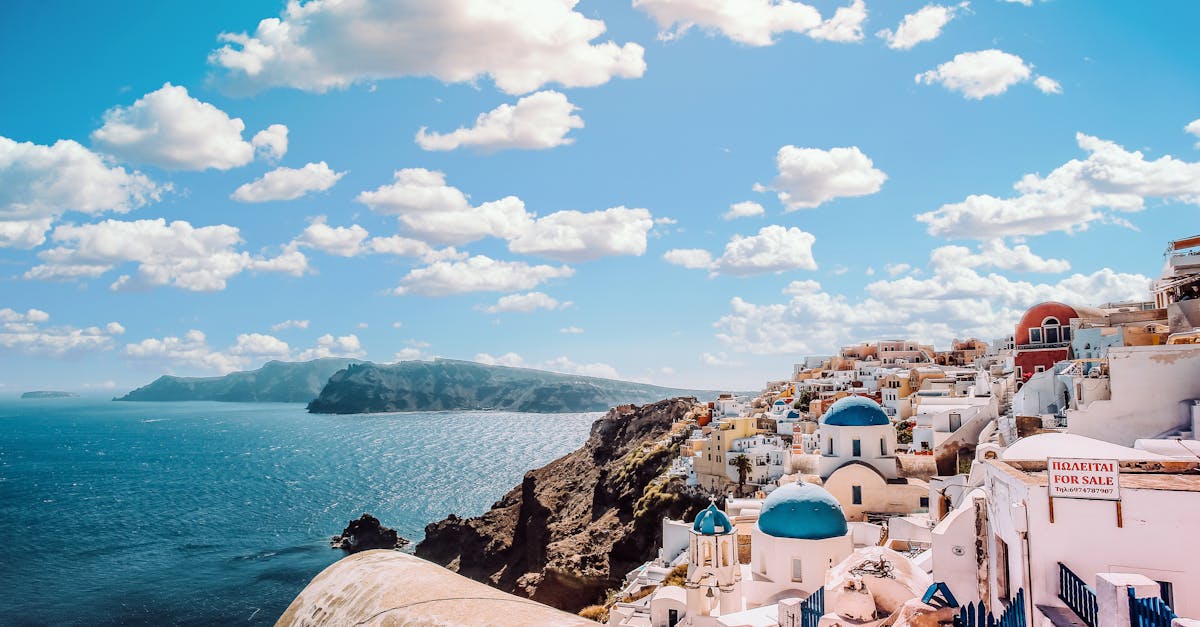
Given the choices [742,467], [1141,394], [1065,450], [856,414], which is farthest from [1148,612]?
[742,467]

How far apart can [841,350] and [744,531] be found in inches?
2097

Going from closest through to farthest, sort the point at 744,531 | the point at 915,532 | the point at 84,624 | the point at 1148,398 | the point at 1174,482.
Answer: the point at 1174,482 → the point at 1148,398 → the point at 915,532 → the point at 744,531 → the point at 84,624

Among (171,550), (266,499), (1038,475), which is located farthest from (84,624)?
(1038,475)

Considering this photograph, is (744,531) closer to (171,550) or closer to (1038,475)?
(1038,475)

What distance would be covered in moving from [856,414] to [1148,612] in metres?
24.3

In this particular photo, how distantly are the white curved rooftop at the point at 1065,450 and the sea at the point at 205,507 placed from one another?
143 feet

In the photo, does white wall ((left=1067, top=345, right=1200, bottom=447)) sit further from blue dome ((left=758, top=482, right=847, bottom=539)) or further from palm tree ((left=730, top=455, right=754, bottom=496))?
palm tree ((left=730, top=455, right=754, bottom=496))

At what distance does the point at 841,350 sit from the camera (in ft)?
253

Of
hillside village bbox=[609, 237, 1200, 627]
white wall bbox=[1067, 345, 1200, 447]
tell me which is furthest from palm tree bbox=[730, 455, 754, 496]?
white wall bbox=[1067, 345, 1200, 447]

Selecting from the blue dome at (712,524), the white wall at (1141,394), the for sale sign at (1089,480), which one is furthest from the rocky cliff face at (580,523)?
the for sale sign at (1089,480)

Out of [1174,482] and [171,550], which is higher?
[1174,482]

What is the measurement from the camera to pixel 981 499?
39.0 ft

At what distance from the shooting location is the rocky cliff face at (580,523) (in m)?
44.1

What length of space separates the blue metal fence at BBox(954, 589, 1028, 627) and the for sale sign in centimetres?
131
